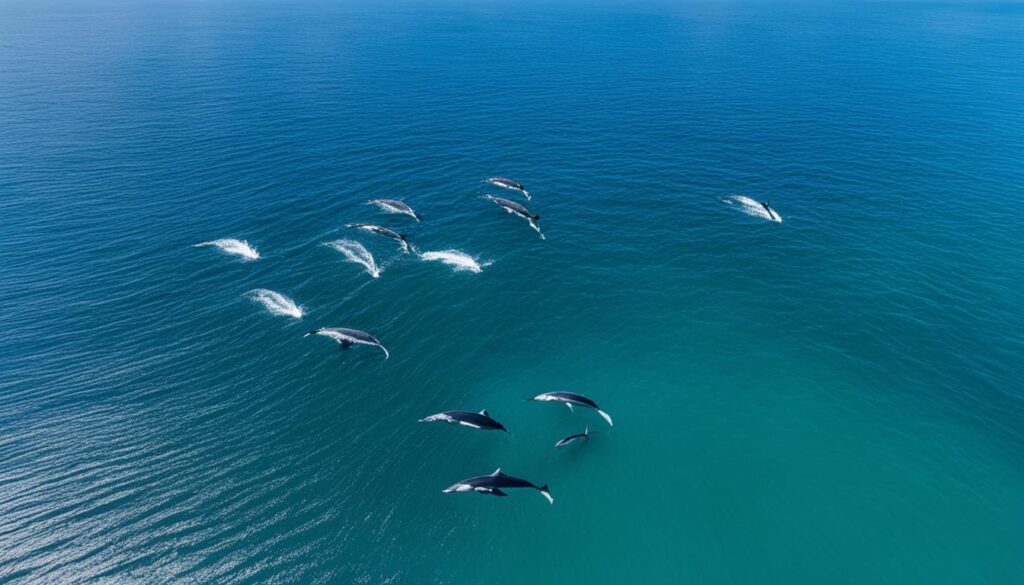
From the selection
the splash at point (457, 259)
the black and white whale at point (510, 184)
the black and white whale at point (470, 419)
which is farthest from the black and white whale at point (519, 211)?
the black and white whale at point (470, 419)

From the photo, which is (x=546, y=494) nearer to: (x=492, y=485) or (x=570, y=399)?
(x=492, y=485)

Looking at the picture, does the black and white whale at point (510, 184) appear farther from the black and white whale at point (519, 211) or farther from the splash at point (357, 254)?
the splash at point (357, 254)

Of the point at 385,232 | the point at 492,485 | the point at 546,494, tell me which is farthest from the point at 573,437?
the point at 385,232

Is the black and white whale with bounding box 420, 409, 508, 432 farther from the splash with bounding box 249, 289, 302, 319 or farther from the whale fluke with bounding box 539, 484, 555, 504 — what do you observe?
the splash with bounding box 249, 289, 302, 319

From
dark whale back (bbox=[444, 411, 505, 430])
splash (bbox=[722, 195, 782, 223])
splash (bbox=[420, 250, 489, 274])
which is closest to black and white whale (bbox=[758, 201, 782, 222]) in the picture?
splash (bbox=[722, 195, 782, 223])

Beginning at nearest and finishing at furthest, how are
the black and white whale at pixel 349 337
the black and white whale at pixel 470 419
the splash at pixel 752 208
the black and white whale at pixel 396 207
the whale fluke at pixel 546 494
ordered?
the whale fluke at pixel 546 494 → the black and white whale at pixel 470 419 → the black and white whale at pixel 349 337 → the black and white whale at pixel 396 207 → the splash at pixel 752 208
